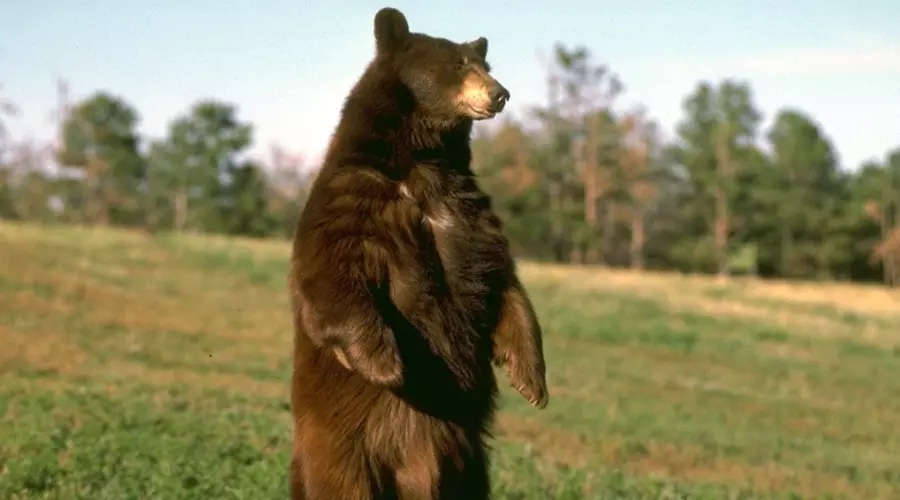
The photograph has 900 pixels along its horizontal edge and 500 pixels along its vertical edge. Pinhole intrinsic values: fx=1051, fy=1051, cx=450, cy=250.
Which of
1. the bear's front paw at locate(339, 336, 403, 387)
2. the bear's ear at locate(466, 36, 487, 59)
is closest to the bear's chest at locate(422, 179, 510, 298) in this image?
the bear's front paw at locate(339, 336, 403, 387)

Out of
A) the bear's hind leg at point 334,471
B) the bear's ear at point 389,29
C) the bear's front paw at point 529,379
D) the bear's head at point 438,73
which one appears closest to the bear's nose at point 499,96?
the bear's head at point 438,73

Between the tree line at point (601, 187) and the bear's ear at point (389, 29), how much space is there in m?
50.2

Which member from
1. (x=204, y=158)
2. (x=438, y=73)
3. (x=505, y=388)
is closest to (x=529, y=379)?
(x=438, y=73)

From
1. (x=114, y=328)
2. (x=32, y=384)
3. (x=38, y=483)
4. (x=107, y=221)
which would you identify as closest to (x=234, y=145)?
(x=107, y=221)

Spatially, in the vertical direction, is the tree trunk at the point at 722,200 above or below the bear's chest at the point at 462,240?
above

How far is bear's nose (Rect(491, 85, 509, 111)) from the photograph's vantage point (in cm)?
446

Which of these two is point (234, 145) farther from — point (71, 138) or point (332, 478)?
point (332, 478)

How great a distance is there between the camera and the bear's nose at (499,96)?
446 centimetres

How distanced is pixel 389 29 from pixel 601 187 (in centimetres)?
5714

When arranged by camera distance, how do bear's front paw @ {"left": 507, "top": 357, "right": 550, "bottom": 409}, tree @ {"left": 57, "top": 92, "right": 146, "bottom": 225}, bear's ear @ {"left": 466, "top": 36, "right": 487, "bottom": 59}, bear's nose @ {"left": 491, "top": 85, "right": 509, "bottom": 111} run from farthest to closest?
1. tree @ {"left": 57, "top": 92, "right": 146, "bottom": 225}
2. bear's ear @ {"left": 466, "top": 36, "right": 487, "bottom": 59}
3. bear's front paw @ {"left": 507, "top": 357, "right": 550, "bottom": 409}
4. bear's nose @ {"left": 491, "top": 85, "right": 509, "bottom": 111}

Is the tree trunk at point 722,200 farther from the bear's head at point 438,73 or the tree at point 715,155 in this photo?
the bear's head at point 438,73

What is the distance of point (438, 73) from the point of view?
14.9ft

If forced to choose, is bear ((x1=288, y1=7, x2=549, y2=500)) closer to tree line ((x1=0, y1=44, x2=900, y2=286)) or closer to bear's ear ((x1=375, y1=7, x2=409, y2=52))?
bear's ear ((x1=375, y1=7, x2=409, y2=52))

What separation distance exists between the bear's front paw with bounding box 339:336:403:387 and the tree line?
50.8 meters
